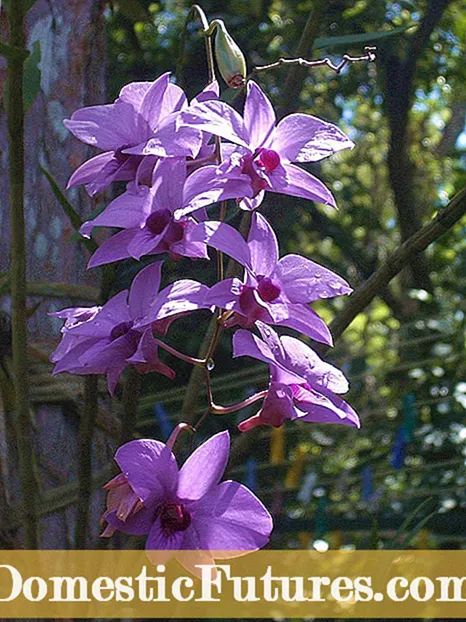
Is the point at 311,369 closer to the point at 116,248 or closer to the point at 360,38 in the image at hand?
the point at 116,248

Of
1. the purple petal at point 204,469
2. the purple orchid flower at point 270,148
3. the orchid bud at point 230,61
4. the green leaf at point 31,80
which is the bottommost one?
the purple petal at point 204,469

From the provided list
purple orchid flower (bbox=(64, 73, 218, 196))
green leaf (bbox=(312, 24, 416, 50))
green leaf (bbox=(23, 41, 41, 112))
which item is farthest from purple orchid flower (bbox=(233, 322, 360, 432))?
green leaf (bbox=(312, 24, 416, 50))

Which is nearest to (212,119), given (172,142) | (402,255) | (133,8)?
(172,142)

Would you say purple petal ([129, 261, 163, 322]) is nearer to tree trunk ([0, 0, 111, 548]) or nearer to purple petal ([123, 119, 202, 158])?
purple petal ([123, 119, 202, 158])

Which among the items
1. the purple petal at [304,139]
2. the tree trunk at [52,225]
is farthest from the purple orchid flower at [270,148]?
the tree trunk at [52,225]

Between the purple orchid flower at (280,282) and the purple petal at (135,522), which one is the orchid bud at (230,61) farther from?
the purple petal at (135,522)

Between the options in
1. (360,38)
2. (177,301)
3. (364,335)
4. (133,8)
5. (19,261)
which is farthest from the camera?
(364,335)

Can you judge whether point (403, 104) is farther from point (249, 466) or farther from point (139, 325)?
point (139, 325)
